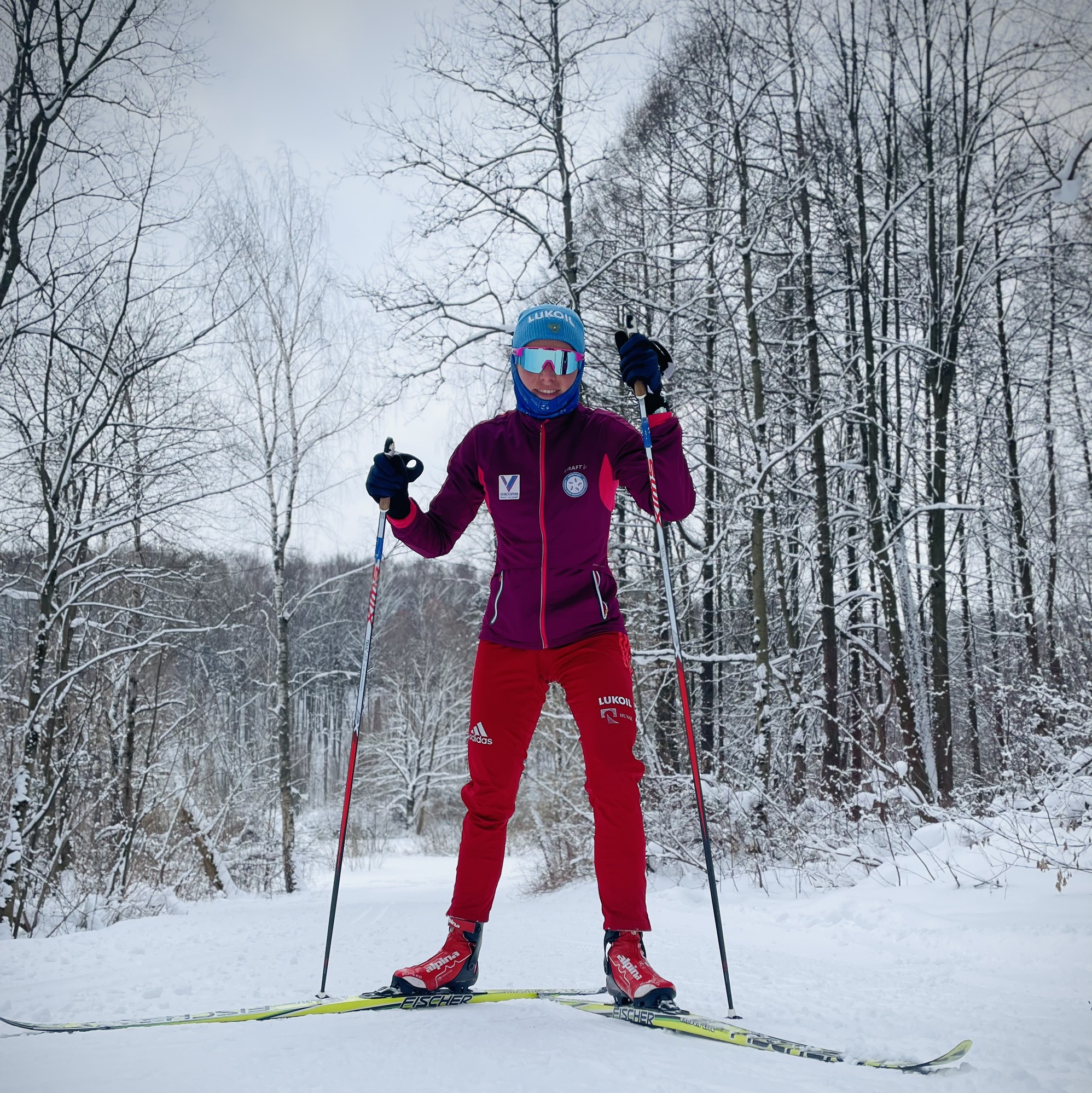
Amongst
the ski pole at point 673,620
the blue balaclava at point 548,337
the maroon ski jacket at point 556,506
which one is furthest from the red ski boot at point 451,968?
the blue balaclava at point 548,337

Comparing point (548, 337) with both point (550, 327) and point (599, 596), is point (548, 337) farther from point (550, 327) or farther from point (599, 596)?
point (599, 596)

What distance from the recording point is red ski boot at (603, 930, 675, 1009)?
191cm

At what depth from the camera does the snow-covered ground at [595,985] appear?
1.42 meters

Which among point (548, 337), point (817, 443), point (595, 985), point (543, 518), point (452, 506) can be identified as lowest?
point (595, 985)

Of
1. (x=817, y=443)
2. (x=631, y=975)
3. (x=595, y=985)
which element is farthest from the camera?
(x=817, y=443)

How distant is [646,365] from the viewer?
259cm

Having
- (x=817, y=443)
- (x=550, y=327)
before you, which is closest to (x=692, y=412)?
(x=817, y=443)

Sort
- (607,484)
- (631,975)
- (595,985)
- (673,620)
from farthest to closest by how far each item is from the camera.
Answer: (595,985) < (607,484) < (673,620) < (631,975)

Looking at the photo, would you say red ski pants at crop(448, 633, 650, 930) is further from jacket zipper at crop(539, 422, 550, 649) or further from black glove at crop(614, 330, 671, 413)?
black glove at crop(614, 330, 671, 413)

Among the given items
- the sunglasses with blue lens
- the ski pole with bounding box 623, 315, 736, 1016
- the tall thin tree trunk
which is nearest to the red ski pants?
the ski pole with bounding box 623, 315, 736, 1016

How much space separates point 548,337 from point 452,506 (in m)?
0.70

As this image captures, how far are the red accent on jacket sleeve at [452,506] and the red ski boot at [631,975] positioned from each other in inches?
54.6

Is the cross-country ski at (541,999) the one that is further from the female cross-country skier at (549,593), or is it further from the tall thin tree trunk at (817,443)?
the tall thin tree trunk at (817,443)

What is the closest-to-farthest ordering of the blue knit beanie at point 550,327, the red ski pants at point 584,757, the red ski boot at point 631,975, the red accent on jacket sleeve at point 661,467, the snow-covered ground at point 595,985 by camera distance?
the snow-covered ground at point 595,985 < the red ski boot at point 631,975 < the red ski pants at point 584,757 < the red accent on jacket sleeve at point 661,467 < the blue knit beanie at point 550,327
